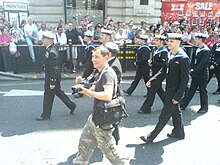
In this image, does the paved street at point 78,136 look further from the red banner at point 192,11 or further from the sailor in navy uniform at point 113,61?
the red banner at point 192,11

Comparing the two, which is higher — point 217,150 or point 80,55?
point 80,55

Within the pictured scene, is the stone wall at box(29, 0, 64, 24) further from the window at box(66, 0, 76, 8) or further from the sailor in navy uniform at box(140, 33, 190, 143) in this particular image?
the sailor in navy uniform at box(140, 33, 190, 143)

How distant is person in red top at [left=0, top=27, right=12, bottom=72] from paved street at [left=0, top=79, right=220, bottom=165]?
328cm

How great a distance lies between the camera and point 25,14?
19609 mm

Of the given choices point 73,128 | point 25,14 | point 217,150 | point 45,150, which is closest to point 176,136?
point 217,150

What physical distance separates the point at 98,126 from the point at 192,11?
1494cm

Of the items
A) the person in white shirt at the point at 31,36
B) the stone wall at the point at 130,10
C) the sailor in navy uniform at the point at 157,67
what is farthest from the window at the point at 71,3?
the sailor in navy uniform at the point at 157,67

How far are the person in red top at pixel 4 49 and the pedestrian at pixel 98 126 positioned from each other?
7383mm

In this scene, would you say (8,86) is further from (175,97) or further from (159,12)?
(159,12)

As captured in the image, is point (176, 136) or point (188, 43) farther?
point (188, 43)

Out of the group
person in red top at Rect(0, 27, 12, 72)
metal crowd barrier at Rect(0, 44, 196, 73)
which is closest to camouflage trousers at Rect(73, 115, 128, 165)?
metal crowd barrier at Rect(0, 44, 196, 73)

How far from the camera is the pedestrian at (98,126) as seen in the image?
9.27 ft

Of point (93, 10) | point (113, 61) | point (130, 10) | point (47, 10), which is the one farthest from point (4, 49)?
point (130, 10)

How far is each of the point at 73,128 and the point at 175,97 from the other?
215 centimetres
